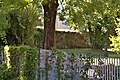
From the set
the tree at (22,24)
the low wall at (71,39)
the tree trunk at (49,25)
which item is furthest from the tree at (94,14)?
the low wall at (71,39)

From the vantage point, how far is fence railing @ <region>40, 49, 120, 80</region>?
22.0ft

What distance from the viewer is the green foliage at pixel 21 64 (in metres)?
7.87

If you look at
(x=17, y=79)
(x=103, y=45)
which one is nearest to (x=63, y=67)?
(x=17, y=79)

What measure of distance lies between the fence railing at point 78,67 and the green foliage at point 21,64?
0.85 feet

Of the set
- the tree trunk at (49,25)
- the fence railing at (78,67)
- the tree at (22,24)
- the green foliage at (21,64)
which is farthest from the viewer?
the tree at (22,24)

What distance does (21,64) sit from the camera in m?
8.48

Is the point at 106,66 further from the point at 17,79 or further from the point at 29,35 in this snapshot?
the point at 29,35

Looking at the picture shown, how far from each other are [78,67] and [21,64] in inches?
85.8

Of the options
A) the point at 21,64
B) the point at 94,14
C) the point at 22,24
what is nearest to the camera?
the point at 21,64

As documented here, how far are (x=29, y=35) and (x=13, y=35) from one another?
3.67ft

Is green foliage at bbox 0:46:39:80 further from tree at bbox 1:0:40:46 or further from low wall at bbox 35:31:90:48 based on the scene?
low wall at bbox 35:31:90:48

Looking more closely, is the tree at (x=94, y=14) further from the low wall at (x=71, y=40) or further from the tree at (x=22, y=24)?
the low wall at (x=71, y=40)

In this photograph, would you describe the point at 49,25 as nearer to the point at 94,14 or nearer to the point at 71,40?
the point at 94,14

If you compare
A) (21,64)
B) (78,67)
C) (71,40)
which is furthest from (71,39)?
(78,67)
